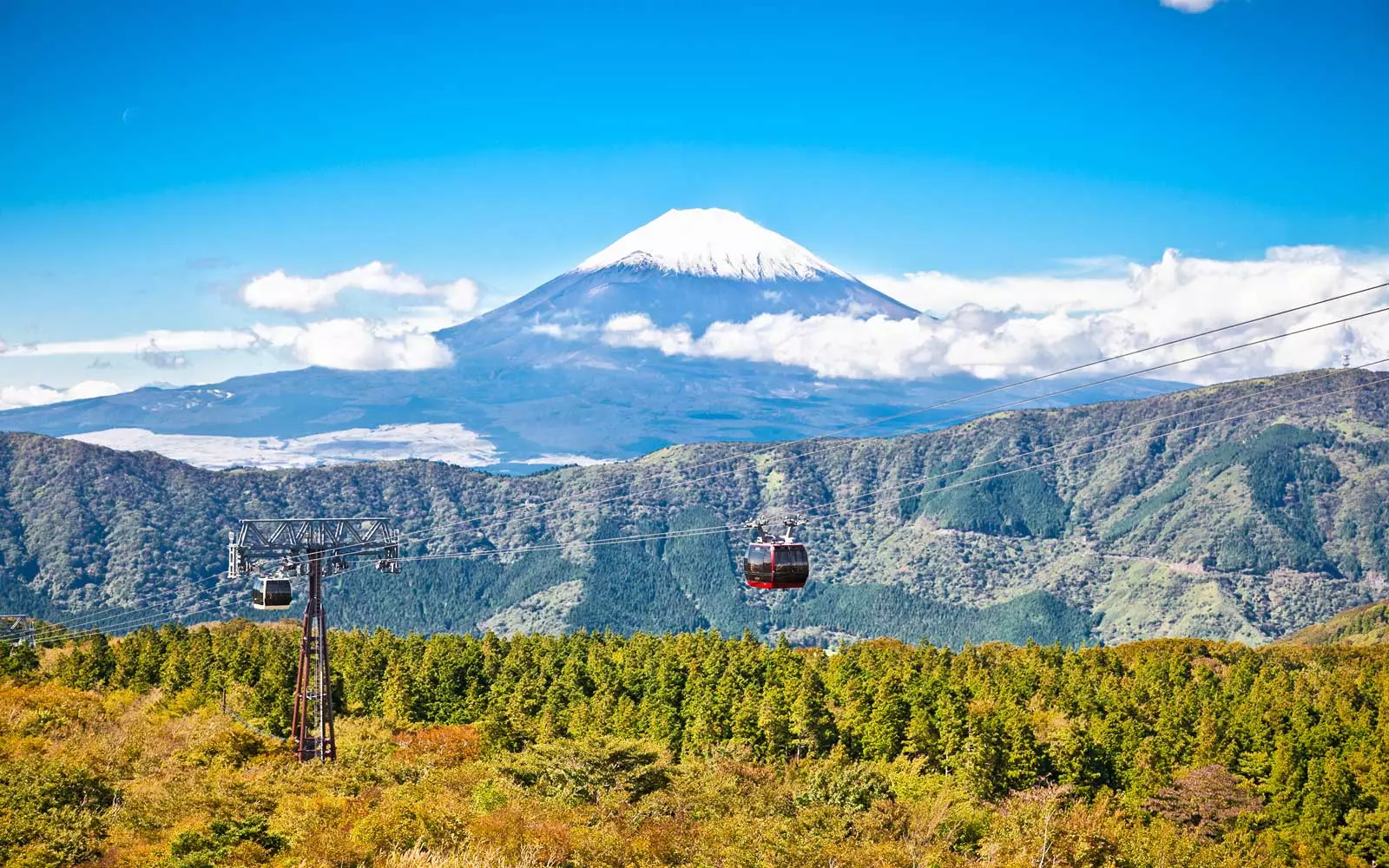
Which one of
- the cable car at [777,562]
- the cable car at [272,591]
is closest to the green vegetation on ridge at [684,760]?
the cable car at [272,591]

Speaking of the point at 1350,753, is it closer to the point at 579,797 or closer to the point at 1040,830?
the point at 1040,830

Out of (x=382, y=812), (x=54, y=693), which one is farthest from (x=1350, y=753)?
(x=54, y=693)

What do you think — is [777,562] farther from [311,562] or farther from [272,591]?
[272,591]

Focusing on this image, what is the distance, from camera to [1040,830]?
66.3 m

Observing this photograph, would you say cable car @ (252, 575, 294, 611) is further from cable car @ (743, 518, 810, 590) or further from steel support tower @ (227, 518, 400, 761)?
cable car @ (743, 518, 810, 590)

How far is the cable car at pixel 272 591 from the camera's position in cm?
6738

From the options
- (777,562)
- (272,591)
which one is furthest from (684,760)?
(777,562)

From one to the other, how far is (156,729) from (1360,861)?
80019 mm

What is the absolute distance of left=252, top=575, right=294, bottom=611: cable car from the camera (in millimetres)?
67375

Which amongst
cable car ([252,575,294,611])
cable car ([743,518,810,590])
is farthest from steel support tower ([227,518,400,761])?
cable car ([743,518,810,590])

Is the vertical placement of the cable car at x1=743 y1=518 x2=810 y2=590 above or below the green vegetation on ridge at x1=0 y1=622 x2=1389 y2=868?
above

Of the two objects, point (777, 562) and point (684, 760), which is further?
point (684, 760)

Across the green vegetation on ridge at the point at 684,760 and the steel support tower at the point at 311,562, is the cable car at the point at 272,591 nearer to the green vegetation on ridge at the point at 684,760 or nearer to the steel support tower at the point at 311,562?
the steel support tower at the point at 311,562

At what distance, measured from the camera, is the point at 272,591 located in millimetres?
67562
